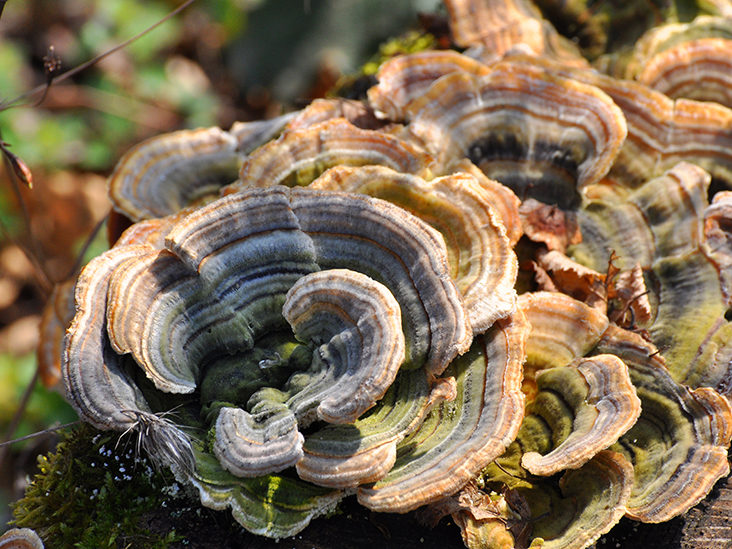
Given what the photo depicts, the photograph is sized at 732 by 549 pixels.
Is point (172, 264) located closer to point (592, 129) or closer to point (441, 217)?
point (441, 217)

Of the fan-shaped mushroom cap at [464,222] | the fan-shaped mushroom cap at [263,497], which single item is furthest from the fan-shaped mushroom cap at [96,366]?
the fan-shaped mushroom cap at [464,222]

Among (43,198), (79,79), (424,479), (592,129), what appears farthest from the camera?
(79,79)

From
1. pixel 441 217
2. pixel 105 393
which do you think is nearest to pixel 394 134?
pixel 441 217

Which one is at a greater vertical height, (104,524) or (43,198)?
(104,524)

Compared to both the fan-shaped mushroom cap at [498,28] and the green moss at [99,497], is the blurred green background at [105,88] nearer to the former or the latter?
the fan-shaped mushroom cap at [498,28]

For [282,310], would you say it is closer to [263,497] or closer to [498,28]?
[263,497]

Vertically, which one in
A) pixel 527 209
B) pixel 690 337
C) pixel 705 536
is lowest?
pixel 705 536

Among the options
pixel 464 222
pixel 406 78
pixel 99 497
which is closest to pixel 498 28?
pixel 406 78
